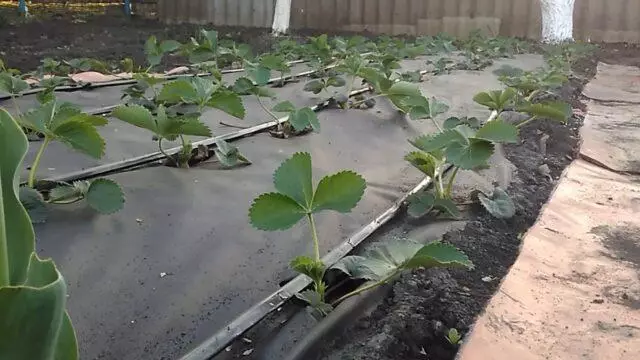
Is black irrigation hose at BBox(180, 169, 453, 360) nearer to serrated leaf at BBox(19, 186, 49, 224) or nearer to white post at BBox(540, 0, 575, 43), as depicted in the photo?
serrated leaf at BBox(19, 186, 49, 224)

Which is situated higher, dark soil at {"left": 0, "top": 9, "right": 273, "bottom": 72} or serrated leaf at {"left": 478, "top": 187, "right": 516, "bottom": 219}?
dark soil at {"left": 0, "top": 9, "right": 273, "bottom": 72}

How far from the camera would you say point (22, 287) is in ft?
1.81

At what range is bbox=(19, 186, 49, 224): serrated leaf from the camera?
Answer: 4.97 ft

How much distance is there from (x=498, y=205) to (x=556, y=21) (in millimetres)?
7519

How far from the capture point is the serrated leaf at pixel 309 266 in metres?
1.26

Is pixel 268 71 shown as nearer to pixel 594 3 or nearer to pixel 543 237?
pixel 543 237

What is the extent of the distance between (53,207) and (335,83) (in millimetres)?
1917

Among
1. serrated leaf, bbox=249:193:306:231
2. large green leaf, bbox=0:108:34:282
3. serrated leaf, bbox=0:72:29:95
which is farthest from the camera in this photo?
serrated leaf, bbox=0:72:29:95

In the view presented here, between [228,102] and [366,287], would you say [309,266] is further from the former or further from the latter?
[228,102]

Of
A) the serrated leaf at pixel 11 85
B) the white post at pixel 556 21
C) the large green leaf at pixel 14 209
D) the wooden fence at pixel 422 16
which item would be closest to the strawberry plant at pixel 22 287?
the large green leaf at pixel 14 209

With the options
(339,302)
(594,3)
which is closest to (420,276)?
(339,302)

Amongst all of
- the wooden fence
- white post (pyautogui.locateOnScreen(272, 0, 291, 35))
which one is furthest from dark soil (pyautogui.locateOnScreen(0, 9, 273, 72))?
the wooden fence

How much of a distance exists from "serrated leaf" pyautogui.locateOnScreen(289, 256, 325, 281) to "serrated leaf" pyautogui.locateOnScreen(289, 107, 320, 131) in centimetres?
118

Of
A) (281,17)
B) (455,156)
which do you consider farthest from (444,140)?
(281,17)
